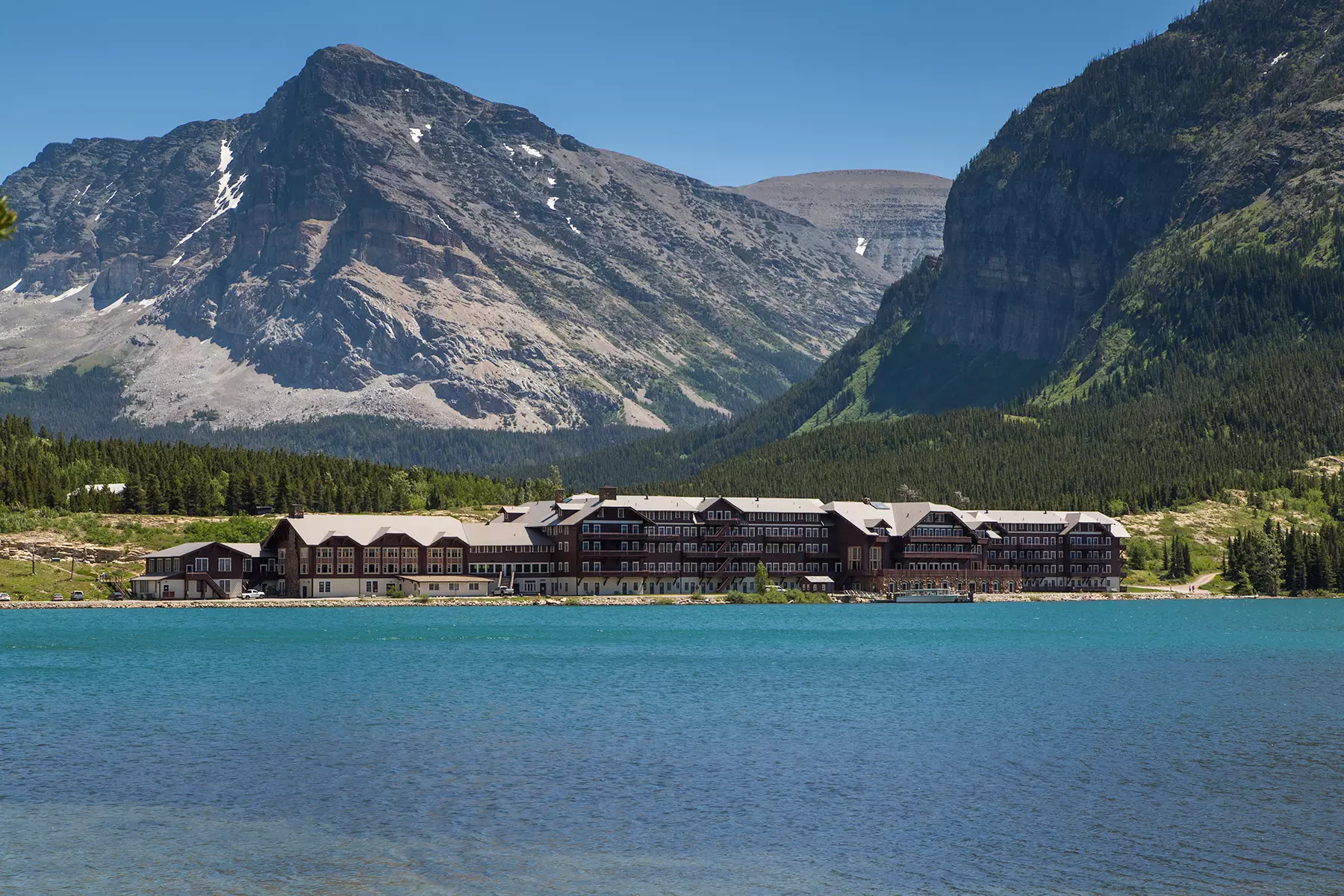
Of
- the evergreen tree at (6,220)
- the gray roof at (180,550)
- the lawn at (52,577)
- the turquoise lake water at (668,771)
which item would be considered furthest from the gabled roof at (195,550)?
the evergreen tree at (6,220)

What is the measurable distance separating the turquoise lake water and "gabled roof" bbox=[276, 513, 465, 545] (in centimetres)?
7339

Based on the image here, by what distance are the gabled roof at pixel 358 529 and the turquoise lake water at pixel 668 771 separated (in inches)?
2889

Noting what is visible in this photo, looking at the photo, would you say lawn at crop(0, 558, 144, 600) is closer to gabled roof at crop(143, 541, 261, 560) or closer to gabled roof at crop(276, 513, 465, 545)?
gabled roof at crop(143, 541, 261, 560)

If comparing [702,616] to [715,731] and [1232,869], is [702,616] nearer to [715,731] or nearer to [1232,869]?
[715,731]

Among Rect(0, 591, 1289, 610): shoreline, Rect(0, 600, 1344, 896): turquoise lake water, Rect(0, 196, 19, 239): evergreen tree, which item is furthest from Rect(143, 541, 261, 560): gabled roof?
Rect(0, 196, 19, 239): evergreen tree

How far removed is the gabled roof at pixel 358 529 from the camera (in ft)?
624

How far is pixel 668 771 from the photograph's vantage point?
60.9m

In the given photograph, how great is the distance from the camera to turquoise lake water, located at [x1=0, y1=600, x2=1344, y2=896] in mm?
45312

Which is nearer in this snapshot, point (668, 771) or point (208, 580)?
point (668, 771)

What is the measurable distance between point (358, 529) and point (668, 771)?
13819 cm

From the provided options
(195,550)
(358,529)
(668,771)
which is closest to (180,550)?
(195,550)

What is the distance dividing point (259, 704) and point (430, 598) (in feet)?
368

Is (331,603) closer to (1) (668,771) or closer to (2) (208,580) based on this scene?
(2) (208,580)

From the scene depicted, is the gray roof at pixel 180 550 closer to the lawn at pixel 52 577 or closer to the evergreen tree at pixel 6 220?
the lawn at pixel 52 577
